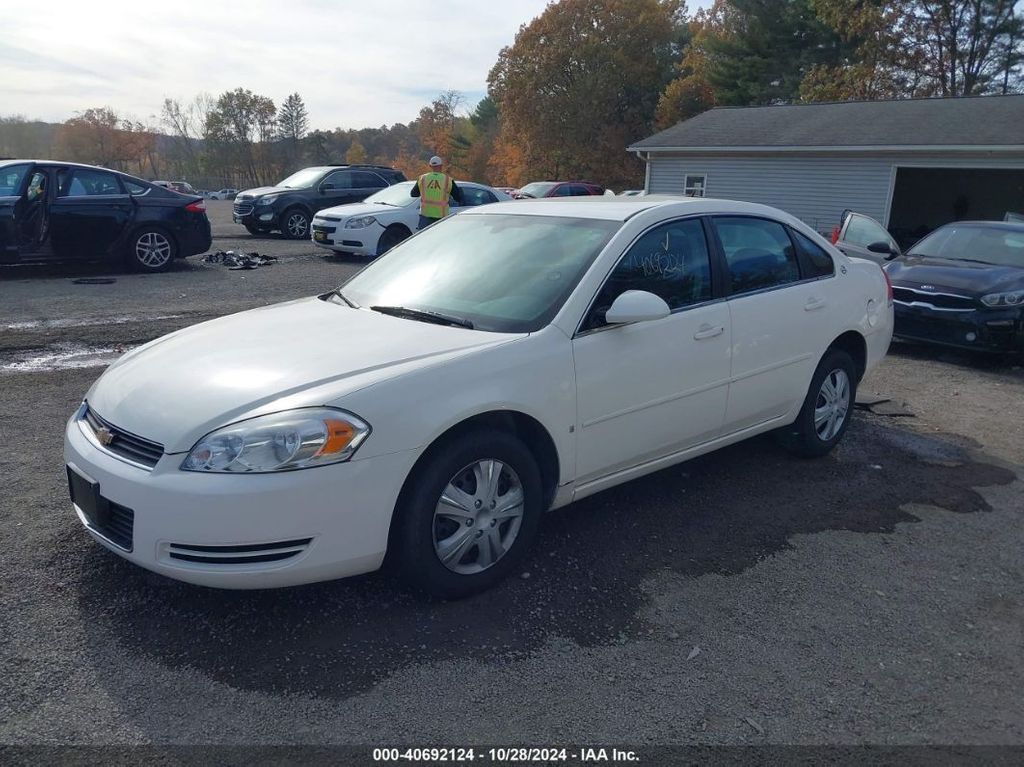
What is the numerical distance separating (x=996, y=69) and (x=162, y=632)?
41398 mm

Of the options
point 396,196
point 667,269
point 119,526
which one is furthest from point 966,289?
point 396,196

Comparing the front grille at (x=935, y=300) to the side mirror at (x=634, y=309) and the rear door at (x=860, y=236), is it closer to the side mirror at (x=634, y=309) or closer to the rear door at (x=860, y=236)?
the rear door at (x=860, y=236)

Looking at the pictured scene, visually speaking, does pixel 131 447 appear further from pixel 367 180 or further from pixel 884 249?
pixel 367 180

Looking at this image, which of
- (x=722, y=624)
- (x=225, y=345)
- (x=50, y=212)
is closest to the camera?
(x=722, y=624)

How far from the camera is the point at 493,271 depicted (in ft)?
13.3

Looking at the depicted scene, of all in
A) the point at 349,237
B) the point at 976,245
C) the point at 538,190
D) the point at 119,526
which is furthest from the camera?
the point at 538,190

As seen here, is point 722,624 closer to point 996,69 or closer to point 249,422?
point 249,422

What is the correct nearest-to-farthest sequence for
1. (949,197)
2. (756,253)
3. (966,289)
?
1. (756,253)
2. (966,289)
3. (949,197)

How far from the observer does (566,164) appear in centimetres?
4909

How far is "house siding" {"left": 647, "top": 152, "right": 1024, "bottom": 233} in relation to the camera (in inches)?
787

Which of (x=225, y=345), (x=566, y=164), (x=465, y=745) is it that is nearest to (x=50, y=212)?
(x=225, y=345)

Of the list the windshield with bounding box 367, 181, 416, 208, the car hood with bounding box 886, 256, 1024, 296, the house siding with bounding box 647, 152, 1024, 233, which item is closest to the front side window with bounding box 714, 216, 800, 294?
the car hood with bounding box 886, 256, 1024, 296

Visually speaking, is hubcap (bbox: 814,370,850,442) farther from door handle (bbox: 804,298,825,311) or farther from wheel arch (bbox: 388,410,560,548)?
wheel arch (bbox: 388,410,560,548)

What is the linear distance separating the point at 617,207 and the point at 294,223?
1487cm
